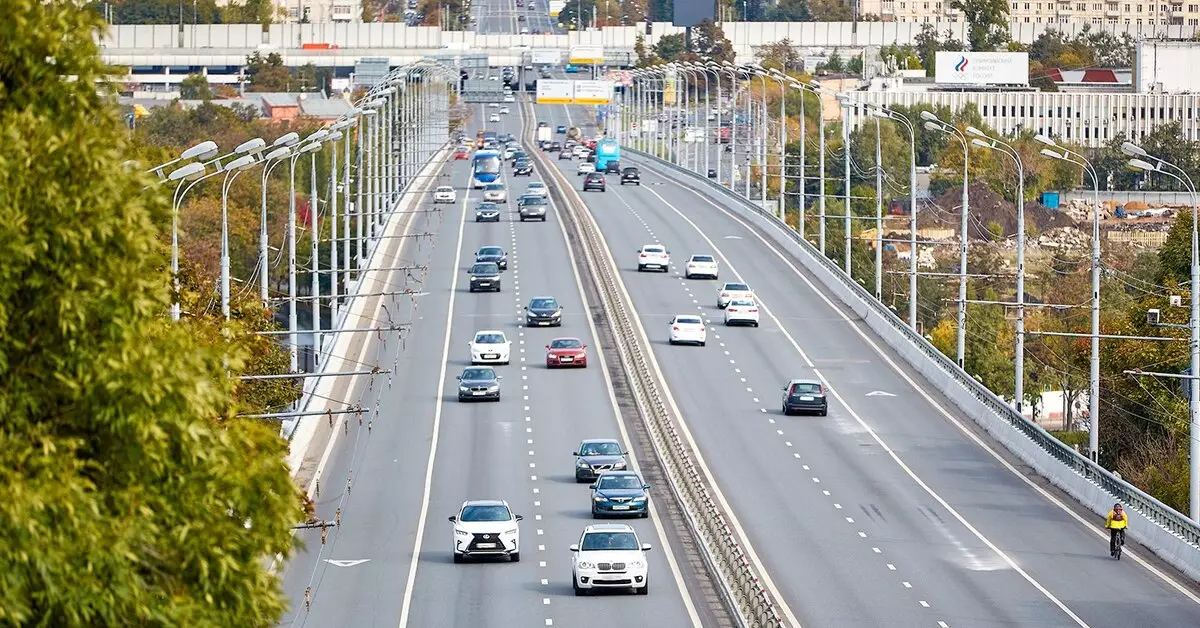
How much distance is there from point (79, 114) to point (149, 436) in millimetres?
2729

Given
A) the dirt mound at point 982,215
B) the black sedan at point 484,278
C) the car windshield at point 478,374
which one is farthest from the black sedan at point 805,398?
the dirt mound at point 982,215

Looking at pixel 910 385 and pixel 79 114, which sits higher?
pixel 79 114

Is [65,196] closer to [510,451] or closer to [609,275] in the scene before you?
[510,451]

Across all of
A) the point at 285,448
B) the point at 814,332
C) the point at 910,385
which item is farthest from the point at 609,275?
the point at 285,448

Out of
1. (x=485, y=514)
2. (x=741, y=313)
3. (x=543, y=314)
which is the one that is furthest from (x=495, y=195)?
(x=485, y=514)

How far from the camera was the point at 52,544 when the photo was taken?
644 inches

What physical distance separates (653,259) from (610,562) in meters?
58.6

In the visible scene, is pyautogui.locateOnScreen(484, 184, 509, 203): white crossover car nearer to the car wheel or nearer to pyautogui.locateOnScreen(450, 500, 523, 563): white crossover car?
pyautogui.locateOnScreen(450, 500, 523, 563): white crossover car

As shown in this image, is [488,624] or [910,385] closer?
[488,624]

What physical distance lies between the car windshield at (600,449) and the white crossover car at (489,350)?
59.5 feet

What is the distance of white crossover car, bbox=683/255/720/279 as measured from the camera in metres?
101

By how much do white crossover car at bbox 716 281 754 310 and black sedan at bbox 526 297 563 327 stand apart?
24.1 feet

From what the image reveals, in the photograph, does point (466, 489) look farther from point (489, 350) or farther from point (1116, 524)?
point (489, 350)

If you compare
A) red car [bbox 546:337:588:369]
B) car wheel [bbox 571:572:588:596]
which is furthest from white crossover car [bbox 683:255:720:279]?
car wheel [bbox 571:572:588:596]
